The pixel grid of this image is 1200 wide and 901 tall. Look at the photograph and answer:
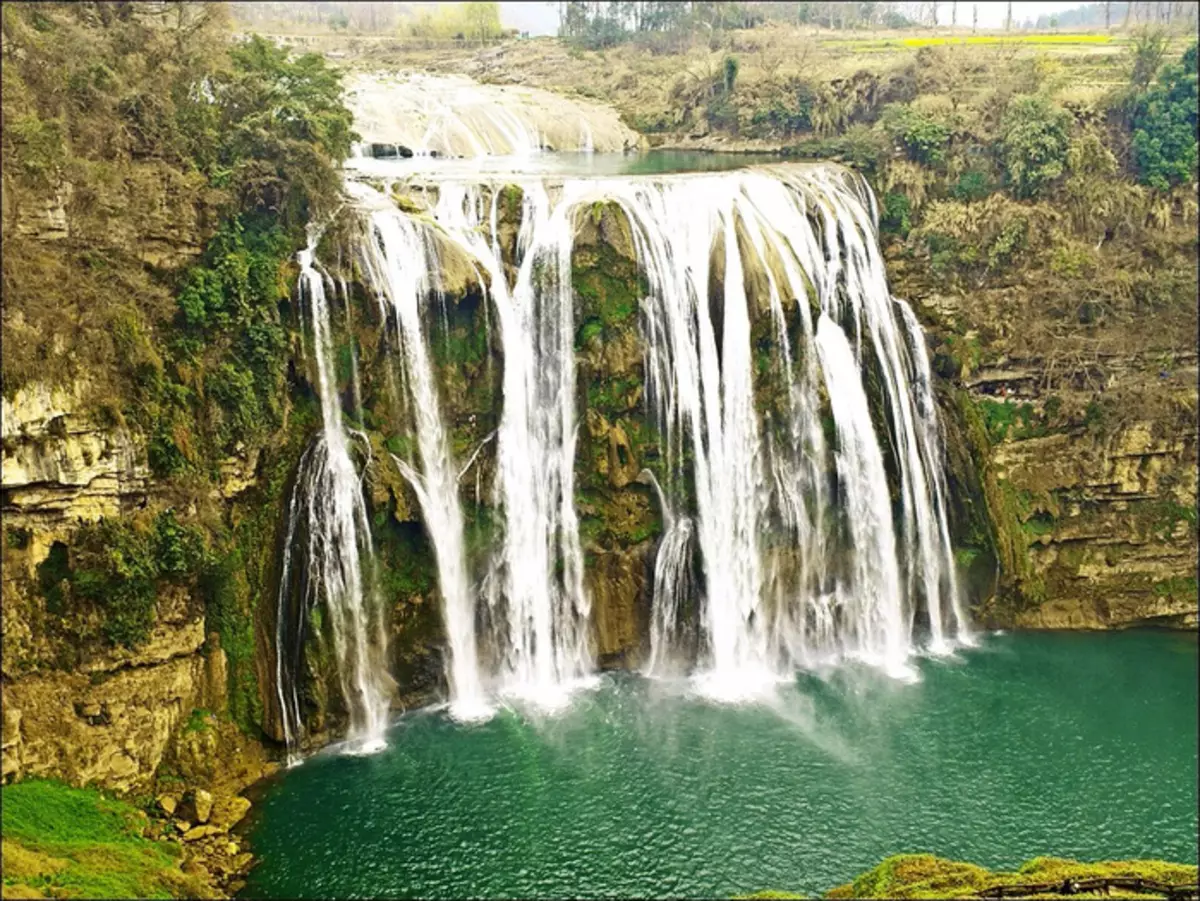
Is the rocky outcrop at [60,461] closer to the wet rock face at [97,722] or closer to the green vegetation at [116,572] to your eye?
the green vegetation at [116,572]

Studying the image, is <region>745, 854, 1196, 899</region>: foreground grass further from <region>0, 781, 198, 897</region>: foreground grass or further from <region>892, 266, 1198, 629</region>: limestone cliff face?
<region>892, 266, 1198, 629</region>: limestone cliff face

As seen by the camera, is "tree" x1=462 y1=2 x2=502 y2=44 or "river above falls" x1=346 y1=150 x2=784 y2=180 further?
"tree" x1=462 y1=2 x2=502 y2=44

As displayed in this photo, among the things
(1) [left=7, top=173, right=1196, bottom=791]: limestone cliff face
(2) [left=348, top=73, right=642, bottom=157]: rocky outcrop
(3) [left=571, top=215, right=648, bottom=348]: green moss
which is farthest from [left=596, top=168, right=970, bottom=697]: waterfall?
(2) [left=348, top=73, right=642, bottom=157]: rocky outcrop

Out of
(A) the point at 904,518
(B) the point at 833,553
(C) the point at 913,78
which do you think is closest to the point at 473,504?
(B) the point at 833,553

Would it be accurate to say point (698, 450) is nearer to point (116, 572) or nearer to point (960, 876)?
point (960, 876)

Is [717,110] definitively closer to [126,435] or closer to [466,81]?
[466,81]

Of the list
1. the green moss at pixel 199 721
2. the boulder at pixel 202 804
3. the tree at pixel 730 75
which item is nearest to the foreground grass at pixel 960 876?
the boulder at pixel 202 804
